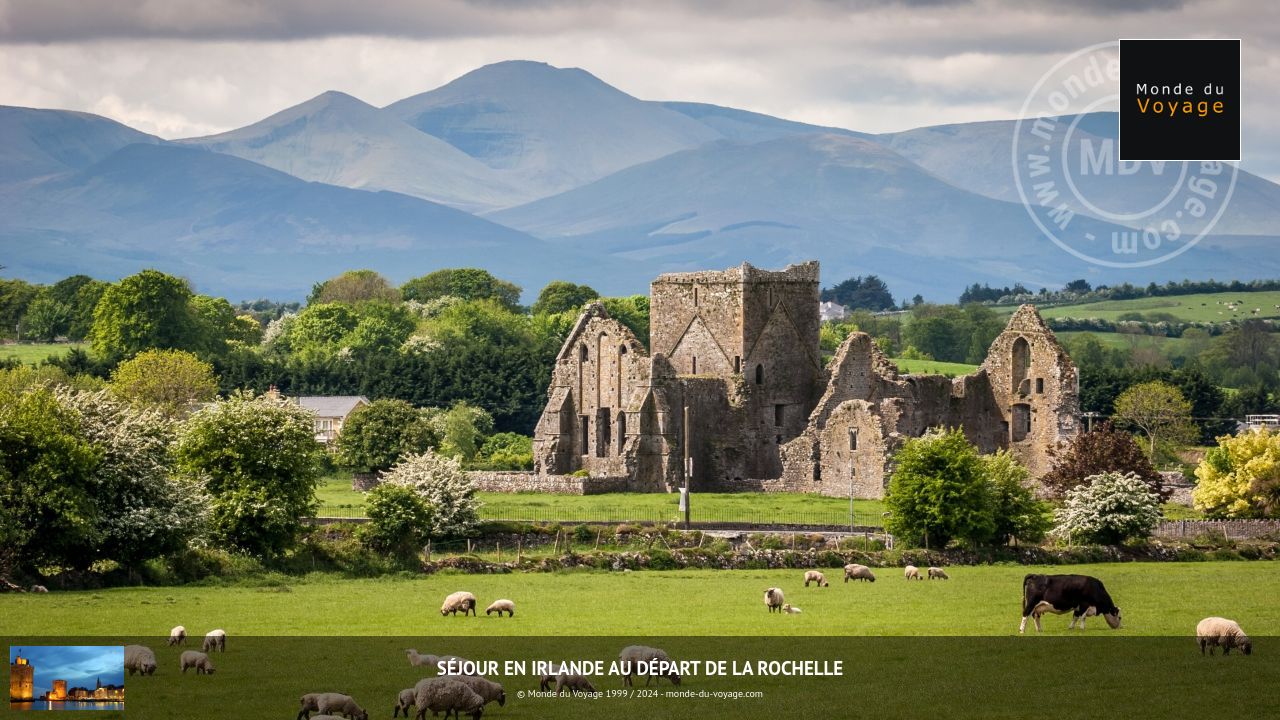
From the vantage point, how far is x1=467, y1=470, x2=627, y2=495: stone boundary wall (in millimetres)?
83500

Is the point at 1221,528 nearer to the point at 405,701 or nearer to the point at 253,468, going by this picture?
the point at 253,468

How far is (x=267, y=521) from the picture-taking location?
5678cm

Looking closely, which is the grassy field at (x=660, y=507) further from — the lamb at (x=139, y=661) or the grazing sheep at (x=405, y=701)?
the grazing sheep at (x=405, y=701)

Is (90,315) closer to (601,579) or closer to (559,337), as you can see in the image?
(559,337)

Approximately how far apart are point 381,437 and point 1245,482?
122ft

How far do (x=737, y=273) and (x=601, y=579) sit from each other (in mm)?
37260

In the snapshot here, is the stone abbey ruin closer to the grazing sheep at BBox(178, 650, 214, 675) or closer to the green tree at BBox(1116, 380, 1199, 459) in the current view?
the green tree at BBox(1116, 380, 1199, 459)

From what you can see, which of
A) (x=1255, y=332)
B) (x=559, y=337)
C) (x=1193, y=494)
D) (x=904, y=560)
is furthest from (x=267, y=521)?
(x=1255, y=332)

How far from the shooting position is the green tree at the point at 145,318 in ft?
422

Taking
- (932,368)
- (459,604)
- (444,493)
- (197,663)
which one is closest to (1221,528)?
(444,493)

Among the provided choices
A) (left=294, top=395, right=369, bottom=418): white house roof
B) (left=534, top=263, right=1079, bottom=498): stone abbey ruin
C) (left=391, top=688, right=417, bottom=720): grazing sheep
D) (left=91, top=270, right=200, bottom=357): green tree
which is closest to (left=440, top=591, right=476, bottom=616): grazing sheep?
(left=391, top=688, right=417, bottom=720): grazing sheep

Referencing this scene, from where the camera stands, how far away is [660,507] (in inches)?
2985

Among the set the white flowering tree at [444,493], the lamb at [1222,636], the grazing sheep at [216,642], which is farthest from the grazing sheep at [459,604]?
the lamb at [1222,636]

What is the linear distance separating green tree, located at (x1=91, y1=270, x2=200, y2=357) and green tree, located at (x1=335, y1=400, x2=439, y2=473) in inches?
1620
